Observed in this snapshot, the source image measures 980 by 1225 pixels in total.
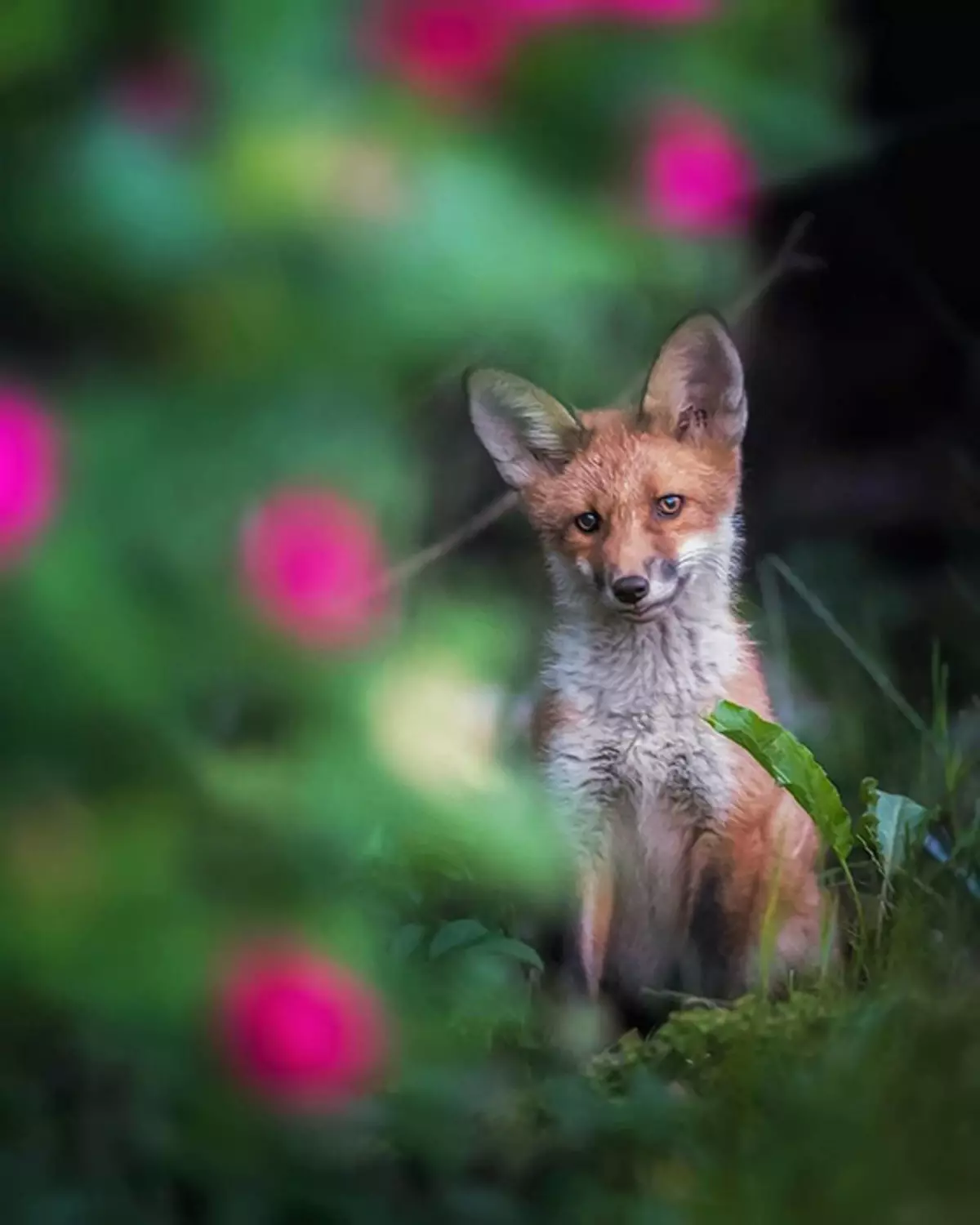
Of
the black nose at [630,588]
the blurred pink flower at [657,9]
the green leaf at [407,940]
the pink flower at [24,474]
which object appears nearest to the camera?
the pink flower at [24,474]

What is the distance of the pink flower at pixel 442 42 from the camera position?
2.93 ft

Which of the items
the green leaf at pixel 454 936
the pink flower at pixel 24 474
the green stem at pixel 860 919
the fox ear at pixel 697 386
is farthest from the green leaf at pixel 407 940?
the pink flower at pixel 24 474

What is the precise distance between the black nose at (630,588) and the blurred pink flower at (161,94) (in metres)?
1.06

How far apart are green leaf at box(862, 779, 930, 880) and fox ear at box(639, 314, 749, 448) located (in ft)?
1.53

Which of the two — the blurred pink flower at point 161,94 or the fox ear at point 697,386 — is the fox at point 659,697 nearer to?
the fox ear at point 697,386

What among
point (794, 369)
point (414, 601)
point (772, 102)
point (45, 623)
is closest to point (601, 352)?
point (414, 601)

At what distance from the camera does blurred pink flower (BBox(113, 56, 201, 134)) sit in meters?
0.87

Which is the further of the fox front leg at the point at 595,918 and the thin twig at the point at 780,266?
the thin twig at the point at 780,266

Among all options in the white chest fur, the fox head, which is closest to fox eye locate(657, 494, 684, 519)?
the fox head

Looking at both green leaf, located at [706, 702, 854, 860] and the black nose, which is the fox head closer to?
the black nose

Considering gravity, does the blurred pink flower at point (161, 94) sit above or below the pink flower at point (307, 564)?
above

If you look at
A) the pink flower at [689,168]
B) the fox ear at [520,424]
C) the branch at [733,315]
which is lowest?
the pink flower at [689,168]

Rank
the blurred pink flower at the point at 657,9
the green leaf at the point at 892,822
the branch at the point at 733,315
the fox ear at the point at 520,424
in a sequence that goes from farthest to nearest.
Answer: the branch at the point at 733,315 < the green leaf at the point at 892,822 < the fox ear at the point at 520,424 < the blurred pink flower at the point at 657,9

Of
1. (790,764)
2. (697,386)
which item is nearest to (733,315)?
(697,386)
